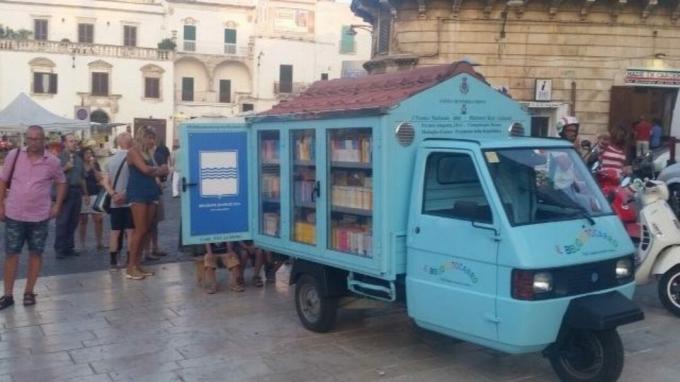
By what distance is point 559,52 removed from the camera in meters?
19.5

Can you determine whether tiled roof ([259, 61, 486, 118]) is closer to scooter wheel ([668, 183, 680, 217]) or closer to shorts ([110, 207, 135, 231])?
shorts ([110, 207, 135, 231])

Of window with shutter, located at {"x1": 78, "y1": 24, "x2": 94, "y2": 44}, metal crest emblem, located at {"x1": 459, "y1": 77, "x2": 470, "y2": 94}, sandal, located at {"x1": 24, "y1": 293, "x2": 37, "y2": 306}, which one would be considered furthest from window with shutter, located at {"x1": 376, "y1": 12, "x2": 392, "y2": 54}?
window with shutter, located at {"x1": 78, "y1": 24, "x2": 94, "y2": 44}

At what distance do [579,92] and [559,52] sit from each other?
1286 mm

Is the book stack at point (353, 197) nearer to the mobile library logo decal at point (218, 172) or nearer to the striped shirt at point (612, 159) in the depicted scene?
the mobile library logo decal at point (218, 172)

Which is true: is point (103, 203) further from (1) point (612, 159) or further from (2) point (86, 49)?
(2) point (86, 49)

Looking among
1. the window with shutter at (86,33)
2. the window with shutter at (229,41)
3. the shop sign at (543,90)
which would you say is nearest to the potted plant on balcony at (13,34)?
the window with shutter at (86,33)

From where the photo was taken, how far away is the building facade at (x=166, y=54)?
50.1 metres

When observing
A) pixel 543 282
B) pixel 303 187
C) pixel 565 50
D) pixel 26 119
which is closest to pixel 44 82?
pixel 26 119

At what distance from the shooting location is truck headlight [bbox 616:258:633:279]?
5223mm

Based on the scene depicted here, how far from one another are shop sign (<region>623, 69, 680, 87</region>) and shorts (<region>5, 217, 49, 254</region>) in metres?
16.9

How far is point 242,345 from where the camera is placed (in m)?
6.27

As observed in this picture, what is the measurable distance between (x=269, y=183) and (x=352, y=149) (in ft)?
5.60

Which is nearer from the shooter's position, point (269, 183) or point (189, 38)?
point (269, 183)

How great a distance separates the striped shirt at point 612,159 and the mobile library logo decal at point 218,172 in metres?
4.30
